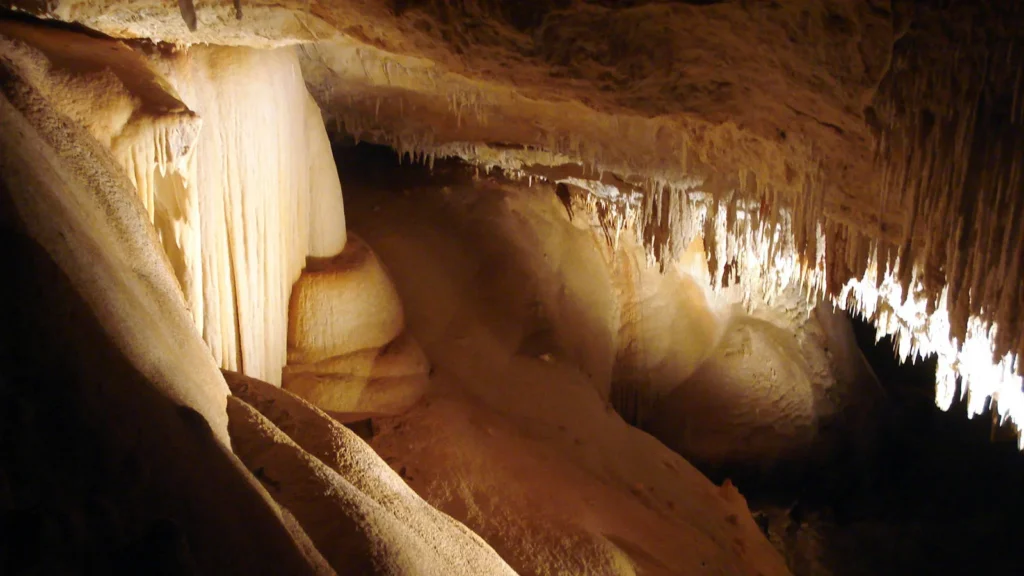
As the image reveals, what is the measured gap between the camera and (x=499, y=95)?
6.23 metres

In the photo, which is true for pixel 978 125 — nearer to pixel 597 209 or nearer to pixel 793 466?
pixel 597 209

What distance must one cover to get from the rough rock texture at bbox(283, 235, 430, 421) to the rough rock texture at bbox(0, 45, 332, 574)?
3145mm

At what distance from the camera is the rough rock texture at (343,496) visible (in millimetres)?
2920

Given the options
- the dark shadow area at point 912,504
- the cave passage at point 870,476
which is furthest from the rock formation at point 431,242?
the dark shadow area at point 912,504

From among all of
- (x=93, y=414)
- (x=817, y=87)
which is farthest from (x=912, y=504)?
(x=93, y=414)

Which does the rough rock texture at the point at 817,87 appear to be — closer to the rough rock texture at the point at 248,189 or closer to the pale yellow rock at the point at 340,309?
→ the rough rock texture at the point at 248,189

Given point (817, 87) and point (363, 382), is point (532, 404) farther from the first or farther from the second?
point (817, 87)

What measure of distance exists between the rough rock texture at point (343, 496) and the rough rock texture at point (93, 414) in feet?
1.08

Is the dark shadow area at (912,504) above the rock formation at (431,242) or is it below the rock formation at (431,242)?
below

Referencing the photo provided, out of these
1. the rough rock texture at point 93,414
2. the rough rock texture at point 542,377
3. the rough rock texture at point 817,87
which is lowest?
the rough rock texture at point 542,377

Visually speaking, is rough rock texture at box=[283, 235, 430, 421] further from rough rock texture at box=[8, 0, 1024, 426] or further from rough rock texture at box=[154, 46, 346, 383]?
rough rock texture at box=[8, 0, 1024, 426]

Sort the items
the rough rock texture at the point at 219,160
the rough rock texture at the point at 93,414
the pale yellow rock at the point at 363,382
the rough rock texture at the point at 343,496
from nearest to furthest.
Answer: the rough rock texture at the point at 93,414 → the rough rock texture at the point at 343,496 → the rough rock texture at the point at 219,160 → the pale yellow rock at the point at 363,382

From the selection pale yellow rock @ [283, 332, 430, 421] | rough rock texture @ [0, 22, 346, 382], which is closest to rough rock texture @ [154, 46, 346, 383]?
rough rock texture @ [0, 22, 346, 382]

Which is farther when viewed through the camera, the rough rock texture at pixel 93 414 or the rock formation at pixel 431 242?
the rock formation at pixel 431 242
